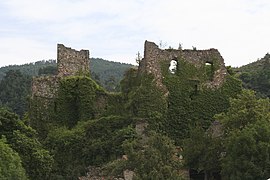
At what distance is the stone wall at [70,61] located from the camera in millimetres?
32375

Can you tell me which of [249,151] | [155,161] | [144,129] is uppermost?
[144,129]

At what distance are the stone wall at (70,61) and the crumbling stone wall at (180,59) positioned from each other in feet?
14.2

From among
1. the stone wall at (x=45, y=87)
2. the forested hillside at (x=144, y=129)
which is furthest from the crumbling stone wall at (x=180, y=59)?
the stone wall at (x=45, y=87)

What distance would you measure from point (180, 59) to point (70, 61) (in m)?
6.87

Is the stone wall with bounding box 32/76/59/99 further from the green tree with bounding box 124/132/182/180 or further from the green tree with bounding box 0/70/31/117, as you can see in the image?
the green tree with bounding box 0/70/31/117

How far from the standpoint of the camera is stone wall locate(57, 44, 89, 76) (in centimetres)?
3238

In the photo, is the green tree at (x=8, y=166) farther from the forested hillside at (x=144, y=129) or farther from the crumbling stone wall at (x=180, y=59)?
the crumbling stone wall at (x=180, y=59)

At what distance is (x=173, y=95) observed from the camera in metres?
30.0

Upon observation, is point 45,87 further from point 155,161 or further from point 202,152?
point 155,161

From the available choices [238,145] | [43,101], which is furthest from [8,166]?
[43,101]

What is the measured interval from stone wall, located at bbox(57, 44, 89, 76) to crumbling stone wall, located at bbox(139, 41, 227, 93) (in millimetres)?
4341

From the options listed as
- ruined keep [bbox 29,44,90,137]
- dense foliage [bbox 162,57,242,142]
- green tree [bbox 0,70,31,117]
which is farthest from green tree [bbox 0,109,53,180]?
green tree [bbox 0,70,31,117]

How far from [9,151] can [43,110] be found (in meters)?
11.6

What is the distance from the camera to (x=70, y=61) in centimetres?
3284
